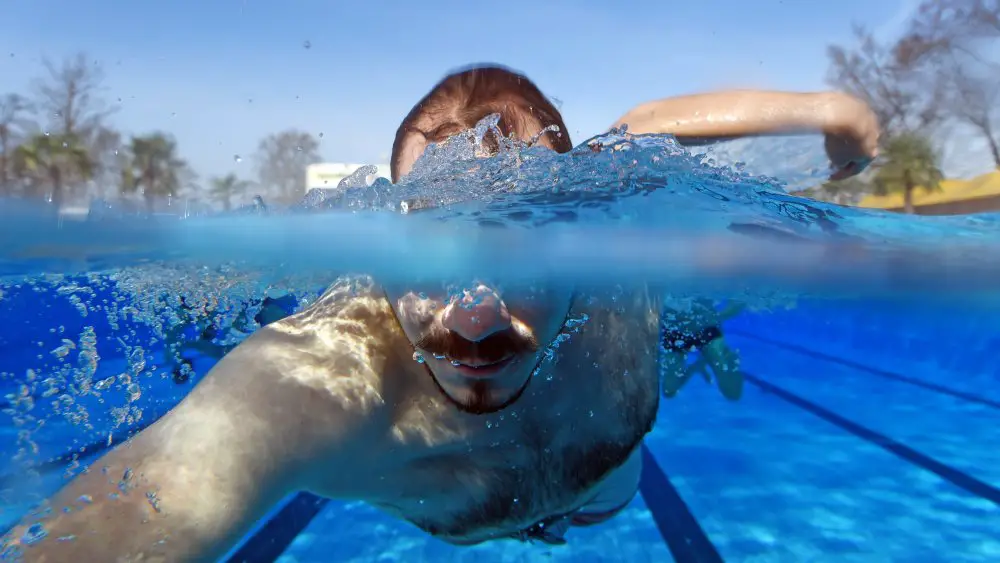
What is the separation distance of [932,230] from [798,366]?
9.97 metres

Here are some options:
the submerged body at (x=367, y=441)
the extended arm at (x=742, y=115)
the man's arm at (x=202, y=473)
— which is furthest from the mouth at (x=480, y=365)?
the extended arm at (x=742, y=115)

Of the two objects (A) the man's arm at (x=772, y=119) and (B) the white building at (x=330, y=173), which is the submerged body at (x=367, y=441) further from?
(A) the man's arm at (x=772, y=119)

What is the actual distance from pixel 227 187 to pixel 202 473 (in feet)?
8.39

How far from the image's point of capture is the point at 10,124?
3.59m

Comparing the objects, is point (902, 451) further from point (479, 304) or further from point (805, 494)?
point (479, 304)

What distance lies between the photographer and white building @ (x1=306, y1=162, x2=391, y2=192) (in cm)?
386

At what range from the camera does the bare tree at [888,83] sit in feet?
11.5

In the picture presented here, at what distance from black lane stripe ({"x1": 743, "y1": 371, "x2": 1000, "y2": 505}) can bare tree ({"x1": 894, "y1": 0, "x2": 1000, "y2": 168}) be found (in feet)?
16.8

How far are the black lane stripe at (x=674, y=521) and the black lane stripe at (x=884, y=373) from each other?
624cm

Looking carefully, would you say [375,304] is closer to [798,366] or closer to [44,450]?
[44,450]

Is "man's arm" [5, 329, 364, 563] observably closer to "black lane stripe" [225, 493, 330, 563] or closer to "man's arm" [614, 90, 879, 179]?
"man's arm" [614, 90, 879, 179]

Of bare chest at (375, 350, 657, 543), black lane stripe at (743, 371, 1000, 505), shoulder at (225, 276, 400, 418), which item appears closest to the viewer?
shoulder at (225, 276, 400, 418)

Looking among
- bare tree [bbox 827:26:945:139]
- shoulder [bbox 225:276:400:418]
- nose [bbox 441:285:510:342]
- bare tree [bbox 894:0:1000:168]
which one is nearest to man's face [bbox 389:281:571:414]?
nose [bbox 441:285:510:342]

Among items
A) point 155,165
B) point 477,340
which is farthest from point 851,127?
point 155,165
